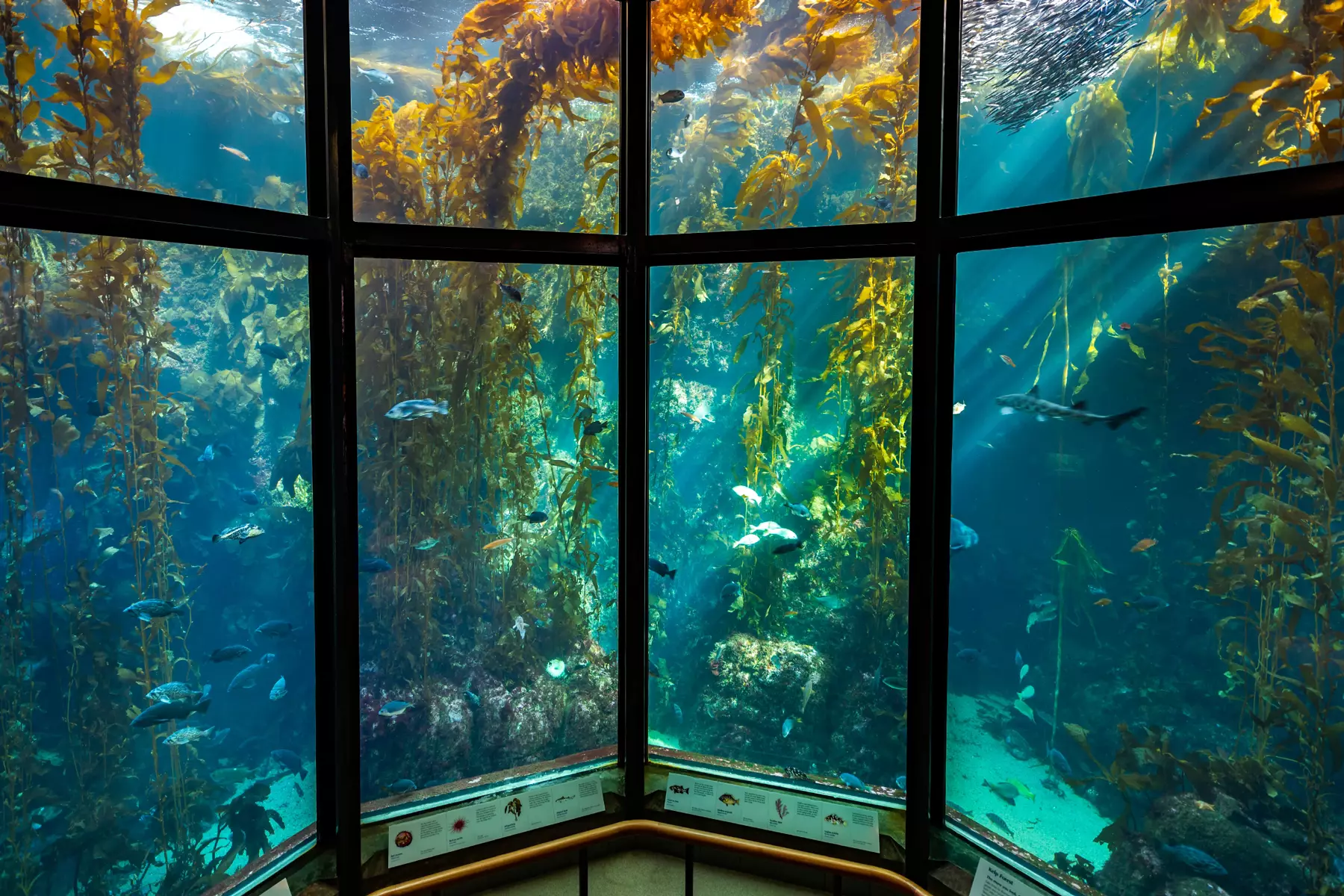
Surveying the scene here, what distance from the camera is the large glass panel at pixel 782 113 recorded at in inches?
123

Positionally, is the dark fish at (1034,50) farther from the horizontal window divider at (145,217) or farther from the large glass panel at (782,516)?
the horizontal window divider at (145,217)

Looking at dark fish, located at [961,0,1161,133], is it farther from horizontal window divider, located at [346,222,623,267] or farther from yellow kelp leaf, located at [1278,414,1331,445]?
horizontal window divider, located at [346,222,623,267]

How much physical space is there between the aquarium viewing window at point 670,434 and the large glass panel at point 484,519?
0.07 ft

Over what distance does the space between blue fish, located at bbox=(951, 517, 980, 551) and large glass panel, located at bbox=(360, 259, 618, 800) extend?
172cm

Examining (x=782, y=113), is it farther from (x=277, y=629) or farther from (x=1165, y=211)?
(x=277, y=629)

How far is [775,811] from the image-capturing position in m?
3.29

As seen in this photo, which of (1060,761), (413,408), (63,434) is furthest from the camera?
(1060,761)

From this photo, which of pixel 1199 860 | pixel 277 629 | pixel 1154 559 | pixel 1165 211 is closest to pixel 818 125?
pixel 1165 211

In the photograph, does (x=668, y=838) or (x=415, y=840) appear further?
(x=415, y=840)

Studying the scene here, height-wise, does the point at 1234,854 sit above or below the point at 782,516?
below

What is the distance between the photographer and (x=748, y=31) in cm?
331

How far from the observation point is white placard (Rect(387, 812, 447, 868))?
3027 millimetres

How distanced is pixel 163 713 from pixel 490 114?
302cm

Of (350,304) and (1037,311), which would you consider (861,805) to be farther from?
(350,304)
